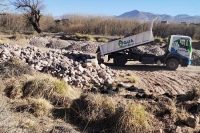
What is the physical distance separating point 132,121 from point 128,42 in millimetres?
17630

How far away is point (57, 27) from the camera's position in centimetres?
6769

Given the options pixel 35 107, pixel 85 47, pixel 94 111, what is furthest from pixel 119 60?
pixel 35 107

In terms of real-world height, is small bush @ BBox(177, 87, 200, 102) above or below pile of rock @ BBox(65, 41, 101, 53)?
above

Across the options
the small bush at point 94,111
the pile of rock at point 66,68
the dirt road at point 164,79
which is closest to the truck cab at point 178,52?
the dirt road at point 164,79

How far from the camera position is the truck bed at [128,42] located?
96.0 ft

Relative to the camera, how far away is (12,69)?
57.6 feet

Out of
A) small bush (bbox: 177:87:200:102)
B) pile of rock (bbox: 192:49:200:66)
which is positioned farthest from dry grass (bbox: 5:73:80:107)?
pile of rock (bbox: 192:49:200:66)

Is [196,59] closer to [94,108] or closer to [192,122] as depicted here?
[192,122]

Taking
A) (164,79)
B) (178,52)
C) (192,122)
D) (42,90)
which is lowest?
(164,79)

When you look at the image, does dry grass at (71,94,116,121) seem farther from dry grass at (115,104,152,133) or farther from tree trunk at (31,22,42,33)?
tree trunk at (31,22,42,33)

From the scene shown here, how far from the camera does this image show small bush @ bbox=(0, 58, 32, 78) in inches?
667

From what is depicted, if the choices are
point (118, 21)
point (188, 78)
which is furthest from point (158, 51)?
point (118, 21)

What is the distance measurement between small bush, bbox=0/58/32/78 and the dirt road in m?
5.64

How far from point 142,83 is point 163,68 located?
24.0ft
